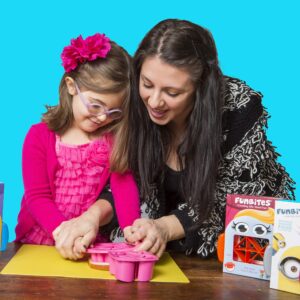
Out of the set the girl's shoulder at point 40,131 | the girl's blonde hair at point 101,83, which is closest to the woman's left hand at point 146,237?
the girl's blonde hair at point 101,83

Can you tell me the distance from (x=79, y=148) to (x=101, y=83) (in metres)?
0.19

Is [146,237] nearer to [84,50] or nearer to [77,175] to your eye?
[77,175]

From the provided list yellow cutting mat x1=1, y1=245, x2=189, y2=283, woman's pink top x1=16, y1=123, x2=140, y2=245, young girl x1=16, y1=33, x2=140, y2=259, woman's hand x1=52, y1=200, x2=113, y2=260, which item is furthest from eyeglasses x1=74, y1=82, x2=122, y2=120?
yellow cutting mat x1=1, y1=245, x2=189, y2=283

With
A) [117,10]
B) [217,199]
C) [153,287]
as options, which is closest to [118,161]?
[217,199]

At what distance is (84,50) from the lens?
1507 millimetres

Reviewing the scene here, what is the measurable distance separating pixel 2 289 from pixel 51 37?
1.57 m

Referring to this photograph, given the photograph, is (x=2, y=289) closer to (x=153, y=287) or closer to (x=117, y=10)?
(x=153, y=287)

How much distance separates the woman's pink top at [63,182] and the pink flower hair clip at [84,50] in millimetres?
178

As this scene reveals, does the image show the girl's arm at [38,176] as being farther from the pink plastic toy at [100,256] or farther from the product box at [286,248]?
the product box at [286,248]

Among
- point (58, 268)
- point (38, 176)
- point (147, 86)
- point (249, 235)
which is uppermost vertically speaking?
point (147, 86)

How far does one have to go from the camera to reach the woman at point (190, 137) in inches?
55.1

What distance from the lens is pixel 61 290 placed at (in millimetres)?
1091

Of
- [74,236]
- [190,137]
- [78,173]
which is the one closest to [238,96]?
[190,137]

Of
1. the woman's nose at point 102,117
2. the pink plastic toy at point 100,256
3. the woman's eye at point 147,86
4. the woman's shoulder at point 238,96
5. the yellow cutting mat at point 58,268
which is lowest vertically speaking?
the yellow cutting mat at point 58,268
